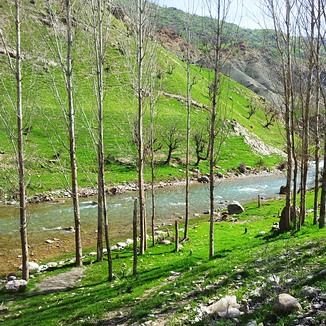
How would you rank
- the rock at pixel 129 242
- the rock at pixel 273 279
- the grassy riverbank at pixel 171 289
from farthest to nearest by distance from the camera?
1. the rock at pixel 129 242
2. the rock at pixel 273 279
3. the grassy riverbank at pixel 171 289

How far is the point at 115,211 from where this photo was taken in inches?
1455

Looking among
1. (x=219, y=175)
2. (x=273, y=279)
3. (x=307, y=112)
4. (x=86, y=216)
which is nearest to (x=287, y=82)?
(x=307, y=112)

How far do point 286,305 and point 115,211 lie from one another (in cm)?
3053

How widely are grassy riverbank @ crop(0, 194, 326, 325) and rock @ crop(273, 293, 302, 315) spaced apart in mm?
192

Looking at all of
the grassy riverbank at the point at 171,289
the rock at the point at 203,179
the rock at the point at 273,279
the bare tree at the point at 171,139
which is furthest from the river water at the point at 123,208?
the rock at the point at 273,279

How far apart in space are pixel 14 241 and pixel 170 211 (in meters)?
16.5

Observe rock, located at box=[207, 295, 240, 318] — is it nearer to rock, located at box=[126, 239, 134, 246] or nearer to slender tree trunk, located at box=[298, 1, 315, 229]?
slender tree trunk, located at box=[298, 1, 315, 229]

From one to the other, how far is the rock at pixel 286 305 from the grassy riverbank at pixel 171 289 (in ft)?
0.63

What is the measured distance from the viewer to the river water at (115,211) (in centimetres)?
2825

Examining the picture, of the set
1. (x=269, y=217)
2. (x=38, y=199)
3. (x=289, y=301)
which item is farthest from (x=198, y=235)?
(x=38, y=199)

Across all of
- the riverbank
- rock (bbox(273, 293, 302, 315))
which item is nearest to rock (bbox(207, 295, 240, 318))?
rock (bbox(273, 293, 302, 315))

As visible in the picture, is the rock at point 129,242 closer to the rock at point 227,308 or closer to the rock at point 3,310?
the rock at point 3,310

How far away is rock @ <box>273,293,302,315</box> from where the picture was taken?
749 centimetres

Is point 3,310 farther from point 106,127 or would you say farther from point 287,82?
point 106,127
